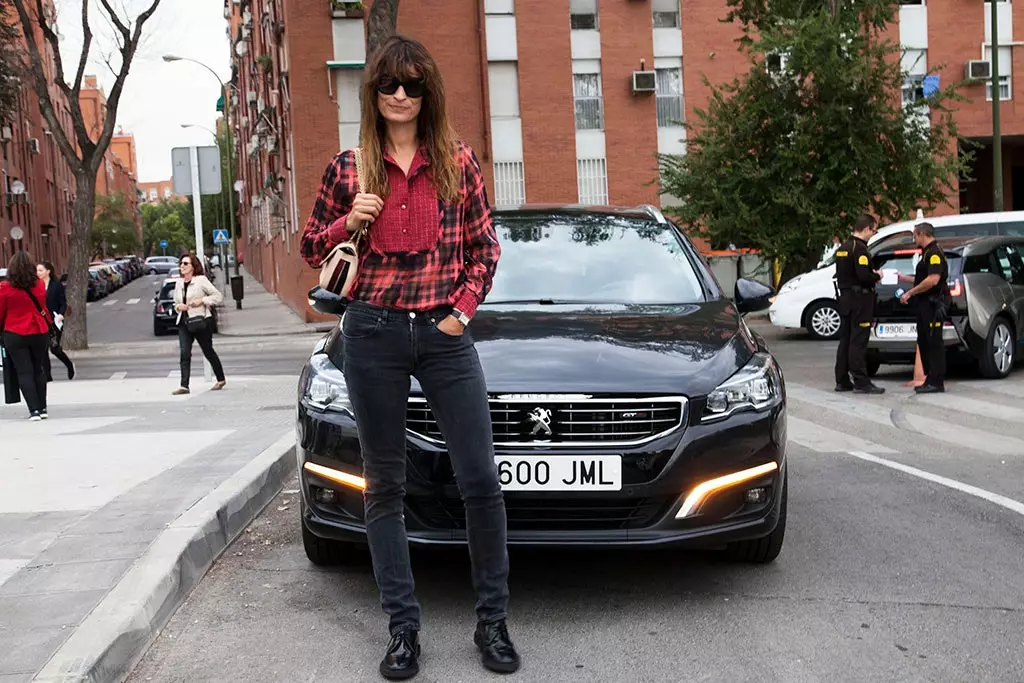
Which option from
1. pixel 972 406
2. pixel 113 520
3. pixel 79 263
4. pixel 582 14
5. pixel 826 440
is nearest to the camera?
pixel 113 520

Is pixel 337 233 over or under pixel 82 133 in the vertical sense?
under

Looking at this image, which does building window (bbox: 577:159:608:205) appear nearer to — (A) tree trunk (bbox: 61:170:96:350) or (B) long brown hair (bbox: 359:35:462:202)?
(A) tree trunk (bbox: 61:170:96:350)

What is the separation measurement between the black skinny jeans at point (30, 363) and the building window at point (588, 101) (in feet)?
74.1

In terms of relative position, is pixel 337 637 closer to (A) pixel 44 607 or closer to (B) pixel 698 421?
(A) pixel 44 607

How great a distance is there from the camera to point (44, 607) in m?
4.20

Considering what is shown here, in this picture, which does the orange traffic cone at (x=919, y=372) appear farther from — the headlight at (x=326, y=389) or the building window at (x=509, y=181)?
the building window at (x=509, y=181)

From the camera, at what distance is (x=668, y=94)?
109 ft

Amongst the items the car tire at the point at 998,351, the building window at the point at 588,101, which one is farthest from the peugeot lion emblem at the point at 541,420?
the building window at the point at 588,101

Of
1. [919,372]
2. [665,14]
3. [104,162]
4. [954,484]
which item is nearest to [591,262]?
[954,484]

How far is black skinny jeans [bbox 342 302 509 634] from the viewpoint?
3609 mm

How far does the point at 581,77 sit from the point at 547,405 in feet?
97.1

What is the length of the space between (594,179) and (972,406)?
2285 centimetres

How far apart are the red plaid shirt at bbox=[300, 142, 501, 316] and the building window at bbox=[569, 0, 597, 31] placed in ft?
98.6

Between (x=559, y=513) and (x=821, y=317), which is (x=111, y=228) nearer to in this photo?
(x=821, y=317)
